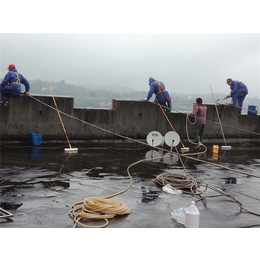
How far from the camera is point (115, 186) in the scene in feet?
22.1

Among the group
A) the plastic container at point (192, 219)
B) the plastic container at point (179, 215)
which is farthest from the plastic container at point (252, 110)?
the plastic container at point (192, 219)

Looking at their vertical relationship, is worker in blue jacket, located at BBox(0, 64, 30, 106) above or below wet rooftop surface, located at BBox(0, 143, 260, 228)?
above

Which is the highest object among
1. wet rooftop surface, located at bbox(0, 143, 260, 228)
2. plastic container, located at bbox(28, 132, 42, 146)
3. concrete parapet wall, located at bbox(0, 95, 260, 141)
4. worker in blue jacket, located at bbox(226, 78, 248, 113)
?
worker in blue jacket, located at bbox(226, 78, 248, 113)

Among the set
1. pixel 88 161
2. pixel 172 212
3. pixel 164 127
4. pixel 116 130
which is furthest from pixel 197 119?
pixel 172 212

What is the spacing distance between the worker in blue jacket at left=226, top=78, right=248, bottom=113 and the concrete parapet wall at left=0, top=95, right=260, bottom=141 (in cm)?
103

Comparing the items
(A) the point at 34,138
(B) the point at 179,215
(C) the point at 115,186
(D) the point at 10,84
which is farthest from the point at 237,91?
(B) the point at 179,215

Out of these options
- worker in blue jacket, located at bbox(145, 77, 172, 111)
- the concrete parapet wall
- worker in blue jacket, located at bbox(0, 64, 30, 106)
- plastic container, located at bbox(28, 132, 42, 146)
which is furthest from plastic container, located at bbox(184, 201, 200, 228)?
worker in blue jacket, located at bbox(145, 77, 172, 111)

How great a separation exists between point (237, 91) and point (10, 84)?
932cm

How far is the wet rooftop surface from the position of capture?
16.5 ft

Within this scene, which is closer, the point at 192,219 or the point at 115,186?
the point at 192,219

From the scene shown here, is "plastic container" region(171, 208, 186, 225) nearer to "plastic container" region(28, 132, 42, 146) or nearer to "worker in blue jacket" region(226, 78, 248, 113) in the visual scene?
"plastic container" region(28, 132, 42, 146)

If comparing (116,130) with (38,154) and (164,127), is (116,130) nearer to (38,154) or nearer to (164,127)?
(164,127)

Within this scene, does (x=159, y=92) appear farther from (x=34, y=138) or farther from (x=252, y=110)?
(x=34, y=138)

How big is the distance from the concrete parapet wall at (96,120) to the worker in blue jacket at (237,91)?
1028mm
